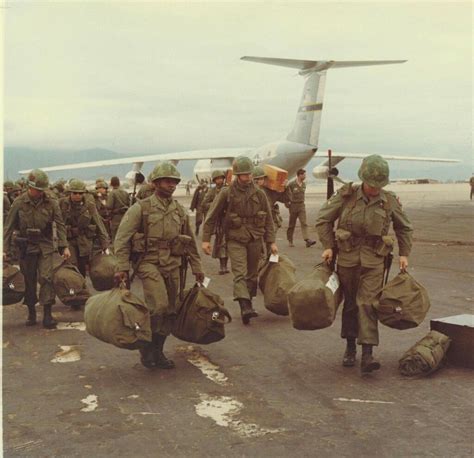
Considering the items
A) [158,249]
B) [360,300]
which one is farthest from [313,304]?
[158,249]

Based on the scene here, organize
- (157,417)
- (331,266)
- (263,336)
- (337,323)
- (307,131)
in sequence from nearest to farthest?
(157,417)
(331,266)
(263,336)
(337,323)
(307,131)

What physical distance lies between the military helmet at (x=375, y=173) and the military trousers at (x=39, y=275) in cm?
437

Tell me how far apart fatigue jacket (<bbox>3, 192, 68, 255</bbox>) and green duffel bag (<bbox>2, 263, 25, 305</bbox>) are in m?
0.27

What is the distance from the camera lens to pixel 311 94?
3781 cm

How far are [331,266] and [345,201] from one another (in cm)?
65

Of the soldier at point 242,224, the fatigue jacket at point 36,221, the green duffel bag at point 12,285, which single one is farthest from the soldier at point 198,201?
the green duffel bag at point 12,285

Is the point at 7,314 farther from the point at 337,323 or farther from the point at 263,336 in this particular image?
the point at 337,323

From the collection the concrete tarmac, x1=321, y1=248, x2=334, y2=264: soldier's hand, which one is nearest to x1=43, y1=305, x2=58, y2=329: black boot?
the concrete tarmac

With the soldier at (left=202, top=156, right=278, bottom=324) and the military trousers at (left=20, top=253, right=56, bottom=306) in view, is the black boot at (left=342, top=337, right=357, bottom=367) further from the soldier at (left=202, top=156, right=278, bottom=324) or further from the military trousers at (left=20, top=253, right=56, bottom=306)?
the military trousers at (left=20, top=253, right=56, bottom=306)

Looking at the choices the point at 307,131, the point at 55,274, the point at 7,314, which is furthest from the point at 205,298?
the point at 307,131

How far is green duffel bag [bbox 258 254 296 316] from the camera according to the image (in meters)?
8.53

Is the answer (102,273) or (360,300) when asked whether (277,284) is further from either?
(102,273)

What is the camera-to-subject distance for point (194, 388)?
6.14 m

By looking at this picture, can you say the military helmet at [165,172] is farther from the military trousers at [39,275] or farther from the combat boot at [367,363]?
the military trousers at [39,275]
